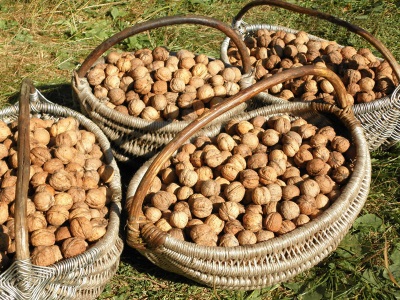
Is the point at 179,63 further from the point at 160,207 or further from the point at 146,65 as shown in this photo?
the point at 160,207

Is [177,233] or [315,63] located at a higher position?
[315,63]

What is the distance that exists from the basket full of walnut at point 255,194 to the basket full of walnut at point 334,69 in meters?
0.37

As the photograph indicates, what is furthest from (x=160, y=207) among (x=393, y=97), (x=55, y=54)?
(x=55, y=54)

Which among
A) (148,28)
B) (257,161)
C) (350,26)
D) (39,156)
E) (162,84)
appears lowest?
(257,161)

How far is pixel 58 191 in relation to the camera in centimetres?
316

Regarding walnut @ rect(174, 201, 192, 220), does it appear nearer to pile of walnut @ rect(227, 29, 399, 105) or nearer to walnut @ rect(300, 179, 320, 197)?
walnut @ rect(300, 179, 320, 197)

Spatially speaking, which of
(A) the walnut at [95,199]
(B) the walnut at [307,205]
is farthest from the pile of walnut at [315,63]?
(A) the walnut at [95,199]

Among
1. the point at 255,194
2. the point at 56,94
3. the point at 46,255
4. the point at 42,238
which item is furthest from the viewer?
the point at 56,94

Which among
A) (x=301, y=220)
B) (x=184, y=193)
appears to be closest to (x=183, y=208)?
(x=184, y=193)

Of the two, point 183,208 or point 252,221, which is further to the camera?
point 183,208

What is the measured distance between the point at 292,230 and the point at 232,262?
0.44 meters

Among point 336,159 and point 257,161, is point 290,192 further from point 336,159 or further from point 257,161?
point 336,159

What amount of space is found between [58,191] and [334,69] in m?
2.61

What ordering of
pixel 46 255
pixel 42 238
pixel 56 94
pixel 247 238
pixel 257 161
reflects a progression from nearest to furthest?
pixel 46 255 < pixel 42 238 < pixel 247 238 < pixel 257 161 < pixel 56 94
